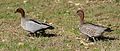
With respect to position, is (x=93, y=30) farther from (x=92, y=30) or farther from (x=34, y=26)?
(x=34, y=26)

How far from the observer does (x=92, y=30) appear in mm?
9164

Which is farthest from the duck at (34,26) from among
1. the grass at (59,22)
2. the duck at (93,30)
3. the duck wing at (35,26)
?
the duck at (93,30)

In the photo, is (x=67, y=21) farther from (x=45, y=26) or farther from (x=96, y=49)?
(x=96, y=49)

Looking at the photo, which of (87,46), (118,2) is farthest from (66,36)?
(118,2)

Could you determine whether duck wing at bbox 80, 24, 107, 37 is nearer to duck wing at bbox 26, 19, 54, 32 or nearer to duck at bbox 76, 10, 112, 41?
duck at bbox 76, 10, 112, 41

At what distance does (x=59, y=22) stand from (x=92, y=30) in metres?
2.49

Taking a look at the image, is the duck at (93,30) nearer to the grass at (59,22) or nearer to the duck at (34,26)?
the grass at (59,22)

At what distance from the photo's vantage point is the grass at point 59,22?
347 inches

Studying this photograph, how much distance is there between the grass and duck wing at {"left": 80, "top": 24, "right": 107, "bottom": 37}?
193mm

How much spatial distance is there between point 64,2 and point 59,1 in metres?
0.20

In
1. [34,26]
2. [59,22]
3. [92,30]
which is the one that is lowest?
[59,22]

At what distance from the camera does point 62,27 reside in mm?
10953

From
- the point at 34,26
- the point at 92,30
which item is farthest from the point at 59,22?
the point at 92,30

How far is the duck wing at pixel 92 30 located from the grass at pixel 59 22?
0.19m
